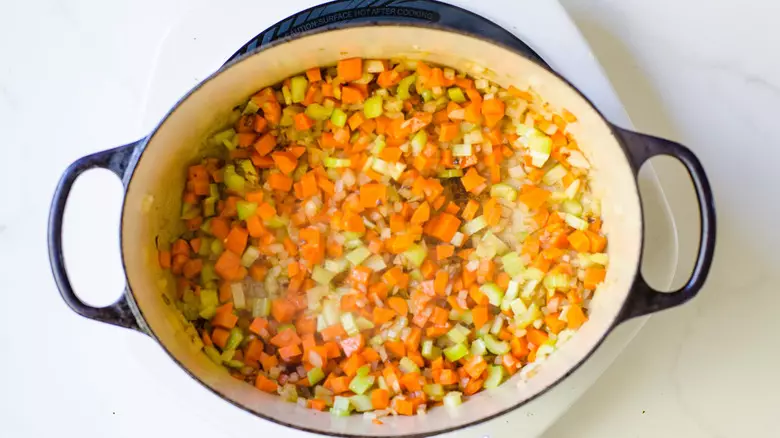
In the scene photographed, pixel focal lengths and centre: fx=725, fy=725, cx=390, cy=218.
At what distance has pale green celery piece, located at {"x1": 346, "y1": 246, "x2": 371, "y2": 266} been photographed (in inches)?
45.6

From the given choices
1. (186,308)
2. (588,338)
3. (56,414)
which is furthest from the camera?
(56,414)

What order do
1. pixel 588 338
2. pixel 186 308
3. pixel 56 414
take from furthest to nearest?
1. pixel 56 414
2. pixel 186 308
3. pixel 588 338

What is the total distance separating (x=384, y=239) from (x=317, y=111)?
0.23 metres

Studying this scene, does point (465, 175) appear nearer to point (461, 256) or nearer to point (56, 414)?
point (461, 256)

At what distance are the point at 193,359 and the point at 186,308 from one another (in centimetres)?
12

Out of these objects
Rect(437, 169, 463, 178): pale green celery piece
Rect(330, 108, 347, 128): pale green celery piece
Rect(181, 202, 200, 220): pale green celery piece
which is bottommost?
Rect(181, 202, 200, 220): pale green celery piece

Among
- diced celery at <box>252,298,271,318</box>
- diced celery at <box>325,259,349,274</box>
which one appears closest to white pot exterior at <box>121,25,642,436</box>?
diced celery at <box>252,298,271,318</box>

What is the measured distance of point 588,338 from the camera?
3.40ft

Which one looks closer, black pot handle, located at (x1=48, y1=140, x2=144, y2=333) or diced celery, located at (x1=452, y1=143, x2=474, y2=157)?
black pot handle, located at (x1=48, y1=140, x2=144, y2=333)

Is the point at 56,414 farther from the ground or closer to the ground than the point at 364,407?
closer to the ground

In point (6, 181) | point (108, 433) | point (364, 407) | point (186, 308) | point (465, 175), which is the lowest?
point (108, 433)

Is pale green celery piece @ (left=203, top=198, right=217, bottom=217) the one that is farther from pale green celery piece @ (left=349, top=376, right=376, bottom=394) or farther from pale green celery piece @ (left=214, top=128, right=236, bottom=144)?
pale green celery piece @ (left=349, top=376, right=376, bottom=394)

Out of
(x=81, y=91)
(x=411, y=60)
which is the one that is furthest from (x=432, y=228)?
(x=81, y=91)

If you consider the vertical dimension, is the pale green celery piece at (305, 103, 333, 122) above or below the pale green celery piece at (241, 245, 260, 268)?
above
